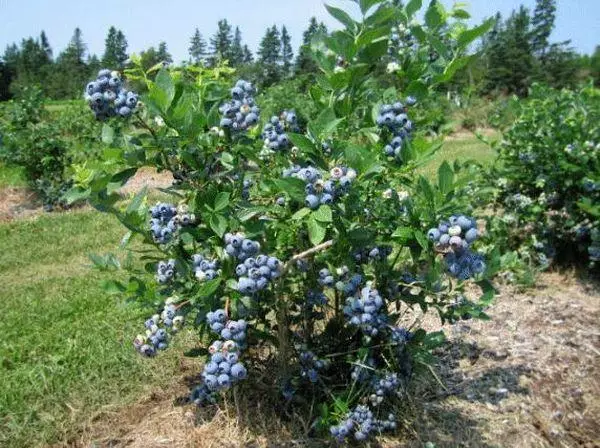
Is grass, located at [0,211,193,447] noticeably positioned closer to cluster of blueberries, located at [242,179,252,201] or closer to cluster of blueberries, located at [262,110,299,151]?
cluster of blueberries, located at [242,179,252,201]

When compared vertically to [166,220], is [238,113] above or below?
above

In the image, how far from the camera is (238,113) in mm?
1816

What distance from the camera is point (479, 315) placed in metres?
2.04

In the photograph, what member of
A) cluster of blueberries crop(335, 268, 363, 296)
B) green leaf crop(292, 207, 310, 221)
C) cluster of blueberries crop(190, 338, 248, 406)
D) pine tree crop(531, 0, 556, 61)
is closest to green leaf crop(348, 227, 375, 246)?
cluster of blueberries crop(335, 268, 363, 296)

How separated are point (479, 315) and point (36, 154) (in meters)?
6.83

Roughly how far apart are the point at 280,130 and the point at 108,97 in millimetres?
640

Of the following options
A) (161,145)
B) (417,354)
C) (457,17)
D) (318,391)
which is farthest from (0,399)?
(457,17)

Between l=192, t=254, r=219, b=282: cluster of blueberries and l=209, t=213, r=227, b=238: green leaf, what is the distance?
13 centimetres

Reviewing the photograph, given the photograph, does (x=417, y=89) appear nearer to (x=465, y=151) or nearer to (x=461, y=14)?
(x=461, y=14)

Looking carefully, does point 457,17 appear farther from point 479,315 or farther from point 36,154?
point 36,154

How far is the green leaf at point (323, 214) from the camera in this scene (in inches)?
61.5

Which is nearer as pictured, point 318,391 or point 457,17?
point 457,17

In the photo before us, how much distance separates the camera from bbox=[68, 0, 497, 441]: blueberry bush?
1.68 meters

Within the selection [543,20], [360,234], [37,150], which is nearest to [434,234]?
[360,234]
